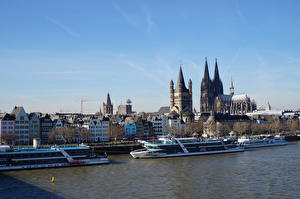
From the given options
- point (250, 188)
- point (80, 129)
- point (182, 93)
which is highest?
point (182, 93)

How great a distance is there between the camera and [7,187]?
44406 millimetres

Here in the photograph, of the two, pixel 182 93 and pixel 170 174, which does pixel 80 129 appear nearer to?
pixel 170 174

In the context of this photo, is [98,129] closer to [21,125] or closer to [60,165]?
[21,125]

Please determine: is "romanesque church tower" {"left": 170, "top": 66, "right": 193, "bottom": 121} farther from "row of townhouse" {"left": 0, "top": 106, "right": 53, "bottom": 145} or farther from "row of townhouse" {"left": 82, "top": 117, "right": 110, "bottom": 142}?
"row of townhouse" {"left": 0, "top": 106, "right": 53, "bottom": 145}

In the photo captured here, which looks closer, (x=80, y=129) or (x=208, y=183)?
(x=208, y=183)

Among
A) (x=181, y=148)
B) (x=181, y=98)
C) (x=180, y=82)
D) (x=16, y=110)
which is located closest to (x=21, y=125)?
(x=16, y=110)

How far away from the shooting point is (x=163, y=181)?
4722 centimetres

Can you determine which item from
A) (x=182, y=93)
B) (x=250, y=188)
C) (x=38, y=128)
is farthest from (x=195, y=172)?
(x=182, y=93)

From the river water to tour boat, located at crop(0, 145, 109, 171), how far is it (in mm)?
2094

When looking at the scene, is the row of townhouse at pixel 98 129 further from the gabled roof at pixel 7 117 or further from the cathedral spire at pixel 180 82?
the cathedral spire at pixel 180 82

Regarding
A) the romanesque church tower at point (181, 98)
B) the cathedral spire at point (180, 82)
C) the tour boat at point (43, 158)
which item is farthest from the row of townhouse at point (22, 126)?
the cathedral spire at point (180, 82)

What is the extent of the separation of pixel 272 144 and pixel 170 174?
183 ft

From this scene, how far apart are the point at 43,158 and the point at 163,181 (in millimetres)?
22293

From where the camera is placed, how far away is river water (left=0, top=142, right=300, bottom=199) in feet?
132
